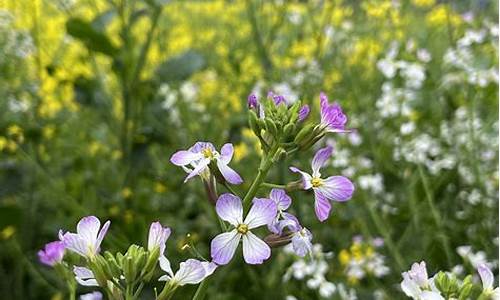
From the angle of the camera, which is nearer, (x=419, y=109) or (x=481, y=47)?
(x=481, y=47)

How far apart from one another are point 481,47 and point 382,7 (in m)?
0.37

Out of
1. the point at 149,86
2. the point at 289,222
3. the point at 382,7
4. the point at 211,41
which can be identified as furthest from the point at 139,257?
the point at 211,41

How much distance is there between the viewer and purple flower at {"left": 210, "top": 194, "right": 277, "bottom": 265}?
22.5 inches

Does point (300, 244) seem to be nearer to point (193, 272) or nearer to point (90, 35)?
point (193, 272)

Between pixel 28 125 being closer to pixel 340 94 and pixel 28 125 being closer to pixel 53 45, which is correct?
pixel 340 94

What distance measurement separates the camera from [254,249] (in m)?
0.59

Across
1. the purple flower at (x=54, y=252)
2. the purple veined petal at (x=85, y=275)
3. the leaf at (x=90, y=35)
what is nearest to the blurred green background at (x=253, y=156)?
the leaf at (x=90, y=35)

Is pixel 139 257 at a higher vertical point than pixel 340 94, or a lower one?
lower

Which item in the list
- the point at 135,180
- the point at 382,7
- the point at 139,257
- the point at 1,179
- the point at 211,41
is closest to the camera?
the point at 139,257

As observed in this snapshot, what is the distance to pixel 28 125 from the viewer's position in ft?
5.63

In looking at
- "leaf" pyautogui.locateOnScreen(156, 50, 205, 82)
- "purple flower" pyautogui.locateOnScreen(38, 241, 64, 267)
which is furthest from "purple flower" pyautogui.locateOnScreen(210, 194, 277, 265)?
"leaf" pyautogui.locateOnScreen(156, 50, 205, 82)

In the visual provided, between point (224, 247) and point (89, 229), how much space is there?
12 cm

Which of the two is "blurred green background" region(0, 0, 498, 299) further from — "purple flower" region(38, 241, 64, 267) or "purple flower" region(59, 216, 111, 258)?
"purple flower" region(59, 216, 111, 258)

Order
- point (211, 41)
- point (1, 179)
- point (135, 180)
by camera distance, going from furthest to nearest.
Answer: point (211, 41) → point (135, 180) → point (1, 179)
